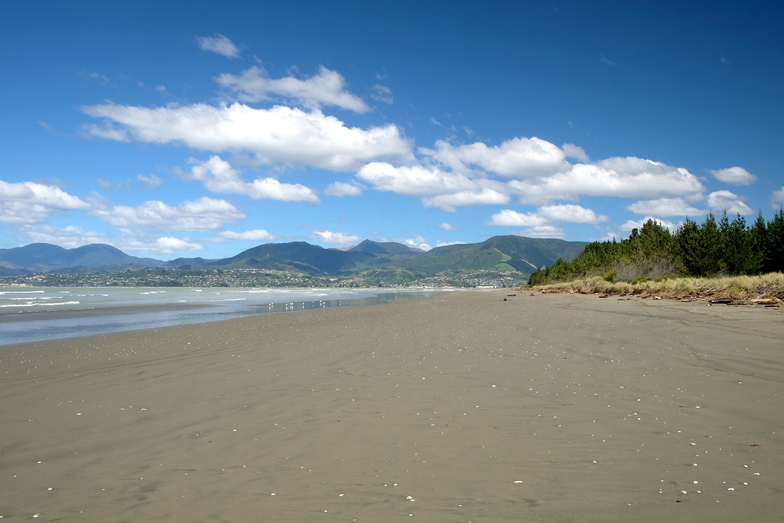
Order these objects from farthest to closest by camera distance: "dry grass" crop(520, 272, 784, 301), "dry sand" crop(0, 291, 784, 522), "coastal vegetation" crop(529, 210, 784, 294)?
"coastal vegetation" crop(529, 210, 784, 294)
"dry grass" crop(520, 272, 784, 301)
"dry sand" crop(0, 291, 784, 522)

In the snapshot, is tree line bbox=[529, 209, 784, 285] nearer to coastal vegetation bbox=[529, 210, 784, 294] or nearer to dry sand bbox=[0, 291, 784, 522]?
coastal vegetation bbox=[529, 210, 784, 294]

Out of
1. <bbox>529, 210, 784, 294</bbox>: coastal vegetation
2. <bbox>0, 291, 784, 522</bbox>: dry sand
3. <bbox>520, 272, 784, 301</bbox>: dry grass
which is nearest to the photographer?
<bbox>0, 291, 784, 522</bbox>: dry sand

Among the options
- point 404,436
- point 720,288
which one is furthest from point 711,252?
point 404,436

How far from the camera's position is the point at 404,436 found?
591cm

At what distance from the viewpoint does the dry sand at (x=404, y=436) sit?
415cm

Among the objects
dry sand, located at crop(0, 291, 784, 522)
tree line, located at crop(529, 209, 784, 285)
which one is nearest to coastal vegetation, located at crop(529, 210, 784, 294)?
tree line, located at crop(529, 209, 784, 285)

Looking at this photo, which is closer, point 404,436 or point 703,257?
point 404,436

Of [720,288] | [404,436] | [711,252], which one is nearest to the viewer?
[404,436]

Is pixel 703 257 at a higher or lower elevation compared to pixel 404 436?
higher

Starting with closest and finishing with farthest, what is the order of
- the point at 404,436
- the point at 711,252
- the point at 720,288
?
1. the point at 404,436
2. the point at 720,288
3. the point at 711,252

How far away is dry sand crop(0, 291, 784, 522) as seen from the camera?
13.6 feet

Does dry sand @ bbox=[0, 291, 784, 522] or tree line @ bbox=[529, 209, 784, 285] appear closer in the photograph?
dry sand @ bbox=[0, 291, 784, 522]

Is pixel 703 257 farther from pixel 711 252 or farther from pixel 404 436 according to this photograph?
pixel 404 436

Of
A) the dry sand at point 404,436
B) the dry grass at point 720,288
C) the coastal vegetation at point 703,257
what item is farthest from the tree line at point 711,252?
the dry sand at point 404,436
